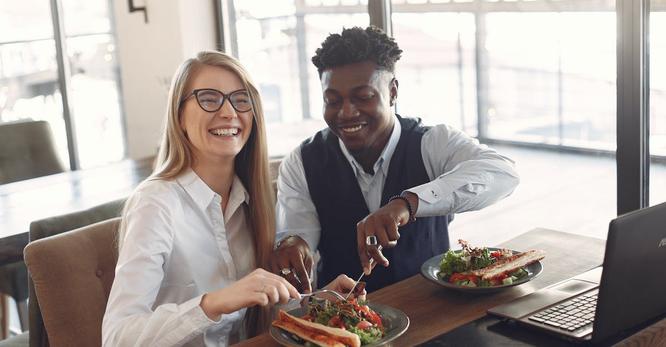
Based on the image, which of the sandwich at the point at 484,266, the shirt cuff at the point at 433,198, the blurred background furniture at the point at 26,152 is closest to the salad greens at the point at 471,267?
the sandwich at the point at 484,266

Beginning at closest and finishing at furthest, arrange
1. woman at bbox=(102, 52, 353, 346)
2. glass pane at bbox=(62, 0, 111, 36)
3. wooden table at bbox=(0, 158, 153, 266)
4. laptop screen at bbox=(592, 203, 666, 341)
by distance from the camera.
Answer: laptop screen at bbox=(592, 203, 666, 341), woman at bbox=(102, 52, 353, 346), wooden table at bbox=(0, 158, 153, 266), glass pane at bbox=(62, 0, 111, 36)

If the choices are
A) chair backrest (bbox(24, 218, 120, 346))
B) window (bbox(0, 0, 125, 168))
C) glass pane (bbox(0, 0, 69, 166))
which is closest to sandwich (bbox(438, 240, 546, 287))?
chair backrest (bbox(24, 218, 120, 346))

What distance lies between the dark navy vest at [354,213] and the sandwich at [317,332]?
2.22 feet

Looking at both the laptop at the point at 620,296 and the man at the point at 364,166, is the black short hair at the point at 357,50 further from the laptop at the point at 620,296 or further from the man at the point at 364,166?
the laptop at the point at 620,296

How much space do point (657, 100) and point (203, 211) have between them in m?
1.52

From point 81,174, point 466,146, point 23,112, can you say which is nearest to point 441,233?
point 466,146

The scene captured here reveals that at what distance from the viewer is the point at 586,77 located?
2.86 m

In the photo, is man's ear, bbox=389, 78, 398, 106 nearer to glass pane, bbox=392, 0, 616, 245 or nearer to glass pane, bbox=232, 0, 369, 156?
glass pane, bbox=392, 0, 616, 245

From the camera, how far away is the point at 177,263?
192 centimetres

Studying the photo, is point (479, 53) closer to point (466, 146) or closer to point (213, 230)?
point (466, 146)

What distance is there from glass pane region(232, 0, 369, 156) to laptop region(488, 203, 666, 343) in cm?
239

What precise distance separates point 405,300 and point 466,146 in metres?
0.59

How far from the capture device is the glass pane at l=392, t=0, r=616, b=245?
9.36 ft

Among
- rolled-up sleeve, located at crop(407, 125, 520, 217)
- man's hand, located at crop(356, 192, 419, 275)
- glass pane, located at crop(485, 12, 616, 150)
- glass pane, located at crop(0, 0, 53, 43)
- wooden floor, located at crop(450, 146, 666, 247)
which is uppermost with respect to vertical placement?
glass pane, located at crop(0, 0, 53, 43)
